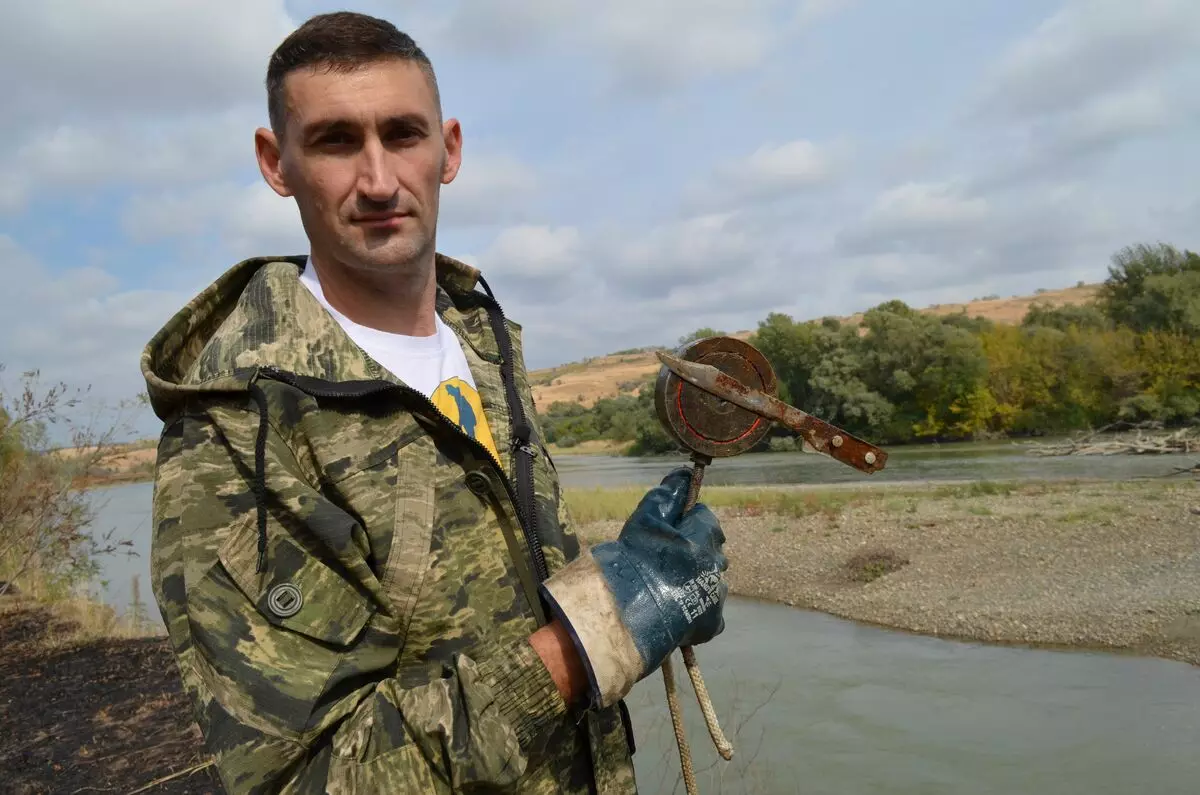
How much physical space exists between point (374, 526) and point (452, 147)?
1146 mm

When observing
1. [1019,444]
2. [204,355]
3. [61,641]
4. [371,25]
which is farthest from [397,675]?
[1019,444]

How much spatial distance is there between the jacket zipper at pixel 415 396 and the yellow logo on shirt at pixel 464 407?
0.80ft

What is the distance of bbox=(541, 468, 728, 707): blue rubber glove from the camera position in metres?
1.72

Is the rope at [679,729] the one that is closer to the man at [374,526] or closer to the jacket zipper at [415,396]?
the man at [374,526]

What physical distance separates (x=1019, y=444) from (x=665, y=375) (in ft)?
138

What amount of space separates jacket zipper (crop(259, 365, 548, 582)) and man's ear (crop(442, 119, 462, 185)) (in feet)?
2.34

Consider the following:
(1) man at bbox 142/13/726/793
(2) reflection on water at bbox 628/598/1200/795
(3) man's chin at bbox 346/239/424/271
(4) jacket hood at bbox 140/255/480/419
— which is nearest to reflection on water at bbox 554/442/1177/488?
(2) reflection on water at bbox 628/598/1200/795

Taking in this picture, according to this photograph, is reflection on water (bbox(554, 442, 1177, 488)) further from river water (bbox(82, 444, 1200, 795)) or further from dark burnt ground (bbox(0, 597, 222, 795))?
dark burnt ground (bbox(0, 597, 222, 795))

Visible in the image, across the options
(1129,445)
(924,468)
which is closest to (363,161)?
(924,468)

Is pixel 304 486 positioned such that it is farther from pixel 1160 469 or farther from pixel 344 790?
pixel 1160 469

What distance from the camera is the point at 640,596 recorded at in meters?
1.82

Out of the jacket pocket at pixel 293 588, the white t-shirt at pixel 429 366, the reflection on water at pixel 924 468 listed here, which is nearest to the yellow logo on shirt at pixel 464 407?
the white t-shirt at pixel 429 366

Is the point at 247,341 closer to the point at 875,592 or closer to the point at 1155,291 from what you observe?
the point at 875,592

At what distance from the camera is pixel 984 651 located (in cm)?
1295
